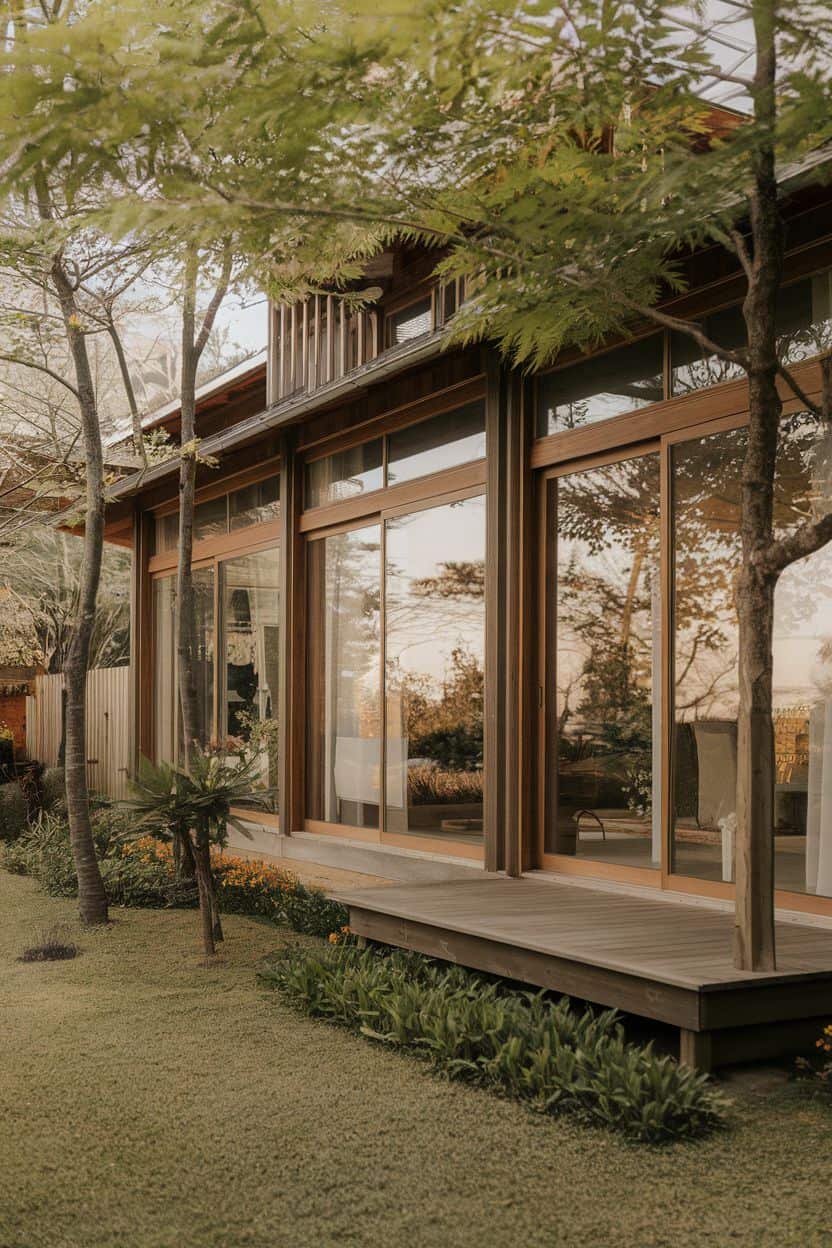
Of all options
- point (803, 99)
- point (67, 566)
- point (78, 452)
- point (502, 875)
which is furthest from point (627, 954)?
point (67, 566)

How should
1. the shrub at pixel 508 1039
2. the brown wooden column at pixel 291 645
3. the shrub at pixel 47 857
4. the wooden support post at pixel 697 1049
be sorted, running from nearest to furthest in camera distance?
1. the shrub at pixel 508 1039
2. the wooden support post at pixel 697 1049
3. the shrub at pixel 47 857
4. the brown wooden column at pixel 291 645

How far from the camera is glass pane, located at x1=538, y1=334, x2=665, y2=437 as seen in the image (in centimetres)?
647

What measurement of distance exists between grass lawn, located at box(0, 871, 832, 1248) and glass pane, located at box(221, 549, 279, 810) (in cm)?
518

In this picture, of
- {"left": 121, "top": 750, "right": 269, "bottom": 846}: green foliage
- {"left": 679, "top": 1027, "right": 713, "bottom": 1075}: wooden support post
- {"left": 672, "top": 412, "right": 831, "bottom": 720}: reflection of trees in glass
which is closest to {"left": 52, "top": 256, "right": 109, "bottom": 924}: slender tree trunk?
{"left": 121, "top": 750, "right": 269, "bottom": 846}: green foliage

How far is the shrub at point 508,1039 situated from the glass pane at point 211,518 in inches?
244

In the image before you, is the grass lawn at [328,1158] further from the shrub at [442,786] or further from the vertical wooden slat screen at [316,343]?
the vertical wooden slat screen at [316,343]

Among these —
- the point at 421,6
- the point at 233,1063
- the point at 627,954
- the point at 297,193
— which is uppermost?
the point at 421,6

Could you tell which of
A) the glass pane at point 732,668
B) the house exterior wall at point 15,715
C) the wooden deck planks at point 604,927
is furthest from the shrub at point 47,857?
the house exterior wall at point 15,715

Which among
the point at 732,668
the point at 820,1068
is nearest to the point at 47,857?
the point at 732,668

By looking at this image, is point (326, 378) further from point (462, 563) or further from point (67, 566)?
point (67, 566)

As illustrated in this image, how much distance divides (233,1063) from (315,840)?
14.8 feet

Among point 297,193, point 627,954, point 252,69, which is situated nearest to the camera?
point 252,69

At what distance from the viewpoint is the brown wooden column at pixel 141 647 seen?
1363 cm

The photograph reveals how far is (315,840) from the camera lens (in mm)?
9375
